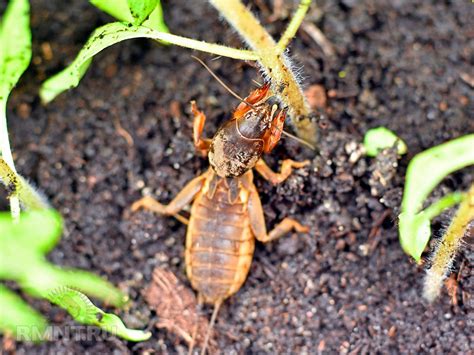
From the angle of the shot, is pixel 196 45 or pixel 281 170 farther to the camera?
pixel 281 170

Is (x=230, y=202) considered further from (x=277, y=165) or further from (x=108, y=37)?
(x=108, y=37)

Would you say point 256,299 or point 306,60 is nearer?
point 256,299

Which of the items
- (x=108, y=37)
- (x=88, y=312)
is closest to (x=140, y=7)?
(x=108, y=37)

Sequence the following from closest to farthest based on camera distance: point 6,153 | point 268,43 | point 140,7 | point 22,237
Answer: point 22,237
point 140,7
point 268,43
point 6,153

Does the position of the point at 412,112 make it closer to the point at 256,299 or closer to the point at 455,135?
the point at 455,135

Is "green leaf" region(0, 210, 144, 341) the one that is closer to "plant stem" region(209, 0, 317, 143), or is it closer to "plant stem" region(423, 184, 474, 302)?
"plant stem" region(209, 0, 317, 143)

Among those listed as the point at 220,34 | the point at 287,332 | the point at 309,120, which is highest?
the point at 220,34

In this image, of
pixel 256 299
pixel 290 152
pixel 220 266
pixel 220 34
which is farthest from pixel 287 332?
pixel 220 34
